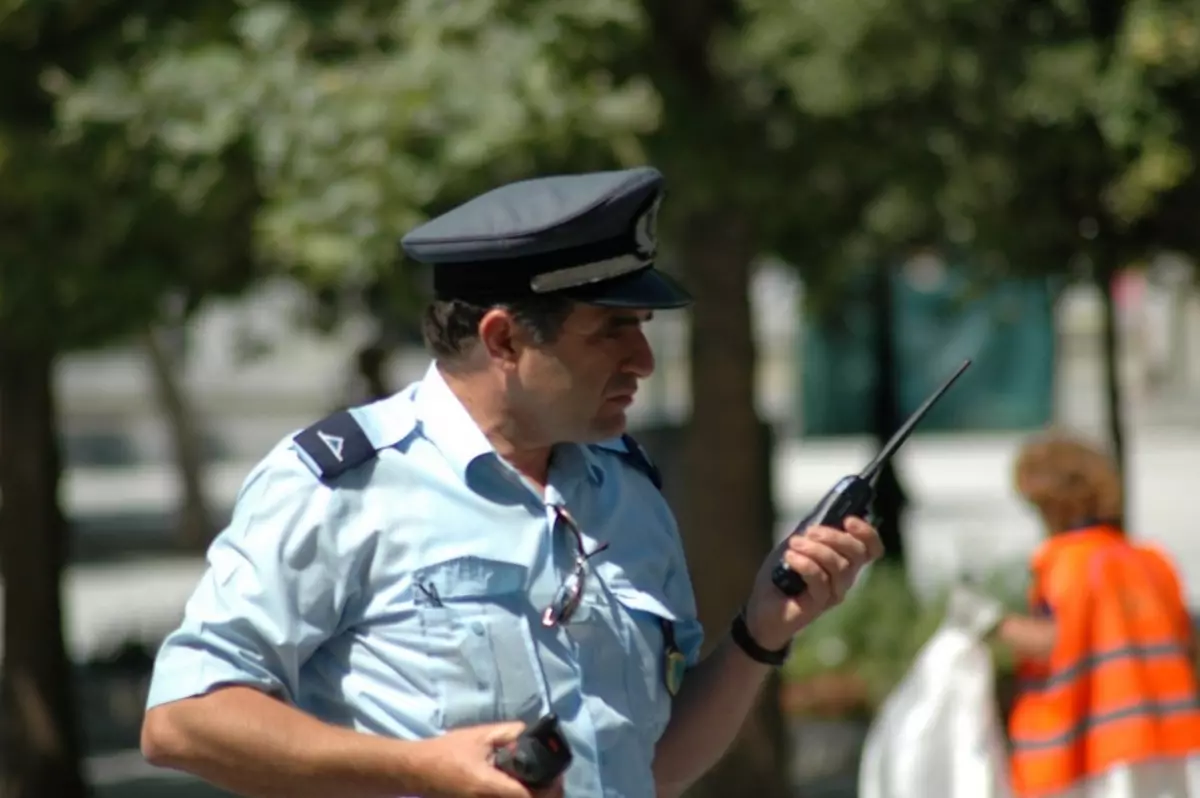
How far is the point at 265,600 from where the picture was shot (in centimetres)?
245

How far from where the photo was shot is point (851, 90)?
21.6ft

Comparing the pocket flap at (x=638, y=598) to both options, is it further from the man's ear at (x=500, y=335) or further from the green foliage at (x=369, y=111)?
the green foliage at (x=369, y=111)

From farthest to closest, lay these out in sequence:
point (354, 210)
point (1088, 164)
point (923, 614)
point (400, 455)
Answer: point (923, 614) → point (1088, 164) → point (354, 210) → point (400, 455)

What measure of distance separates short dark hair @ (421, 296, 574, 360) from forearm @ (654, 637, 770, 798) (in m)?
0.50

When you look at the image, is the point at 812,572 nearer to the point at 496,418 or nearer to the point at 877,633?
the point at 496,418

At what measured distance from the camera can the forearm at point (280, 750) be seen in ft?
7.75

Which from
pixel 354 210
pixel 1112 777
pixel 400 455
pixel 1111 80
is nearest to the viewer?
pixel 400 455

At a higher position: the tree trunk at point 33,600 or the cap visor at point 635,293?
the cap visor at point 635,293

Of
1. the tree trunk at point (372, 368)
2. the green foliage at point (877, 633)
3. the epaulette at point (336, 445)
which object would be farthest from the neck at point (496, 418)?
the tree trunk at point (372, 368)

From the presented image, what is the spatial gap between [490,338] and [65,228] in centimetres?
541

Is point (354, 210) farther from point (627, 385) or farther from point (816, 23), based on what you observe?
point (627, 385)

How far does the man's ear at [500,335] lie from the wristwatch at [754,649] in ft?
1.51

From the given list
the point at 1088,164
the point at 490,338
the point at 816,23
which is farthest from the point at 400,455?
the point at 1088,164

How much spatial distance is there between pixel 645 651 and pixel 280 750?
47 centimetres
